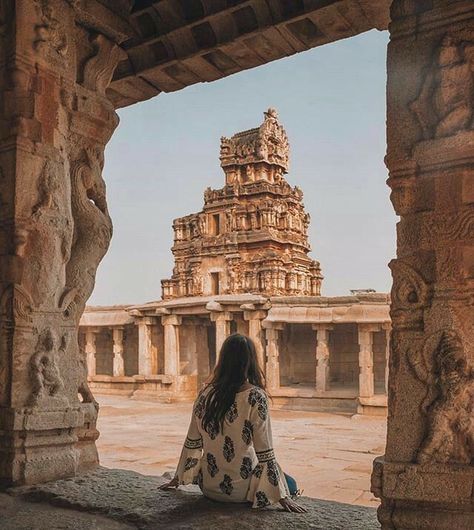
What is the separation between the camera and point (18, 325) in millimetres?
4094

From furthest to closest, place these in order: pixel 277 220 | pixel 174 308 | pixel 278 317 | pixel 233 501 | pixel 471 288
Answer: pixel 277 220 → pixel 174 308 → pixel 278 317 → pixel 233 501 → pixel 471 288

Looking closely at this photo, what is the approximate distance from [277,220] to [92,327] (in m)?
12.0

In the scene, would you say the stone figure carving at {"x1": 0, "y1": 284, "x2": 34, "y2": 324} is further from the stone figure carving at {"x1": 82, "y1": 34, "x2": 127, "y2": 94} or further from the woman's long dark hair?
the stone figure carving at {"x1": 82, "y1": 34, "x2": 127, "y2": 94}

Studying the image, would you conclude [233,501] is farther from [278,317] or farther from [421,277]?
[278,317]

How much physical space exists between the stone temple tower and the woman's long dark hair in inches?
1012

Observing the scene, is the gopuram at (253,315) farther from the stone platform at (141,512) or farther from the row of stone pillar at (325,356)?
the stone platform at (141,512)

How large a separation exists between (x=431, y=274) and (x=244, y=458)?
1528 mm

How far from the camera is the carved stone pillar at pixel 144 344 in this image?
2234 centimetres

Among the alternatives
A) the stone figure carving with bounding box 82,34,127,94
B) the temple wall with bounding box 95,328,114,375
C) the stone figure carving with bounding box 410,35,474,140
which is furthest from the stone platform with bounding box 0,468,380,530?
the temple wall with bounding box 95,328,114,375

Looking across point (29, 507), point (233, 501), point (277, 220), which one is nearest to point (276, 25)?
point (233, 501)

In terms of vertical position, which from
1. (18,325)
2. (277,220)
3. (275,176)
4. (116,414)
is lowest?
(116,414)

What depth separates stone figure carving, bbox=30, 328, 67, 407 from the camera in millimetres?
4137

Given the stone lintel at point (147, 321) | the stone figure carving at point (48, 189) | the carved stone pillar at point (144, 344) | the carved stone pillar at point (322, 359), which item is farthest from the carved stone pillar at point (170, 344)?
the stone figure carving at point (48, 189)

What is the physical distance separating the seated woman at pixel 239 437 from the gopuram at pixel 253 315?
13.4m
